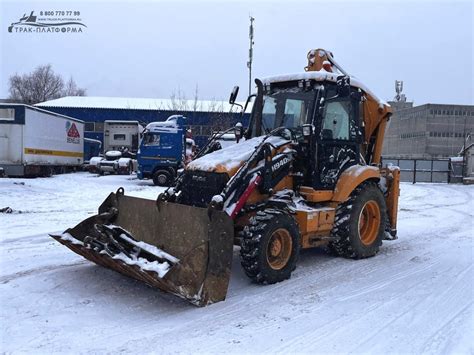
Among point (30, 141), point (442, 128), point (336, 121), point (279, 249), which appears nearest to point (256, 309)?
point (279, 249)

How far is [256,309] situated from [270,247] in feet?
3.10

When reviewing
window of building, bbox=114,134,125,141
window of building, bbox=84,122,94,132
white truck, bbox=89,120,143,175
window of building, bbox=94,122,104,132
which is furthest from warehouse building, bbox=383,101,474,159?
window of building, bbox=114,134,125,141

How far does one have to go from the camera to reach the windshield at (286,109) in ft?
22.0

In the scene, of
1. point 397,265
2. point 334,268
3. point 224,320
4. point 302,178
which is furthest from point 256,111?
point 224,320

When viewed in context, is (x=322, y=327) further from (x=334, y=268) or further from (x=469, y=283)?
(x=469, y=283)

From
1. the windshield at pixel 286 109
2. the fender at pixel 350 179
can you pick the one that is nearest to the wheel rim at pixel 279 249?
the fender at pixel 350 179

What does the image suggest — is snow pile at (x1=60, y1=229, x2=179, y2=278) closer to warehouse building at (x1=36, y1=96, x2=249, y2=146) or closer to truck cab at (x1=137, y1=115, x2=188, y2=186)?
truck cab at (x1=137, y1=115, x2=188, y2=186)

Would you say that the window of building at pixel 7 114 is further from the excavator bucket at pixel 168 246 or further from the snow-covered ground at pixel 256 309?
the excavator bucket at pixel 168 246

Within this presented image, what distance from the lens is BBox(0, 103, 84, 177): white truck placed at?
813 inches

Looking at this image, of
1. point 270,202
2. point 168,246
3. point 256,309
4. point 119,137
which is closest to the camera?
point 256,309

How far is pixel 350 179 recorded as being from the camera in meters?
6.96

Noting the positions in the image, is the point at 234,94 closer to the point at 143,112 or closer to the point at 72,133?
the point at 72,133

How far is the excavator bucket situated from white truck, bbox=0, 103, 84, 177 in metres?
16.6

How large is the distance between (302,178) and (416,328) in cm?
275
